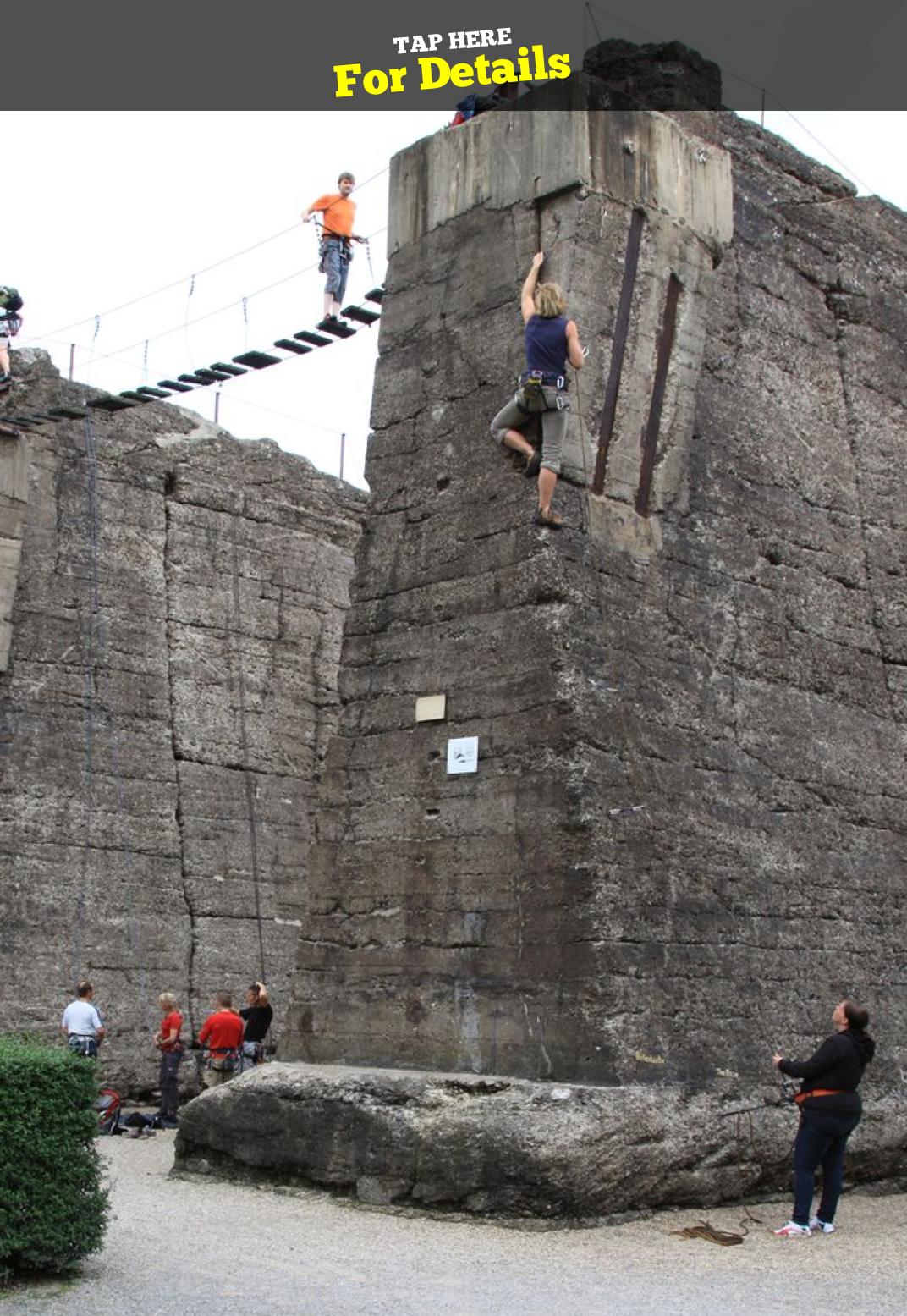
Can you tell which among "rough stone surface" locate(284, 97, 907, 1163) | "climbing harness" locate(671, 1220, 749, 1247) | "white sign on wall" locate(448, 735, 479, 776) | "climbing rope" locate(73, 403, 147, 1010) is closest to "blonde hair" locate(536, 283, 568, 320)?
"rough stone surface" locate(284, 97, 907, 1163)

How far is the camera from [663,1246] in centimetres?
689

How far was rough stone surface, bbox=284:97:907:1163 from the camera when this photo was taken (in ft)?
25.7

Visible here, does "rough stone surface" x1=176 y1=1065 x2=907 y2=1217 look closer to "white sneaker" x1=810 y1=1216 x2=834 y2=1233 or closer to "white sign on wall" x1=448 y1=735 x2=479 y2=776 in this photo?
"white sneaker" x1=810 y1=1216 x2=834 y2=1233

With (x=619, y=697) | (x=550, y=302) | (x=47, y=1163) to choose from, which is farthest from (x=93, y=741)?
(x=47, y=1163)

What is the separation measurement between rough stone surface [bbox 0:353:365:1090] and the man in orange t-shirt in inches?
108

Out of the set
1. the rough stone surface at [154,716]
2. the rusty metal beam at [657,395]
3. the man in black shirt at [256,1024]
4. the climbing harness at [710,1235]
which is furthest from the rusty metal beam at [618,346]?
the rough stone surface at [154,716]

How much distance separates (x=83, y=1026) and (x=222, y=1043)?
0.98m

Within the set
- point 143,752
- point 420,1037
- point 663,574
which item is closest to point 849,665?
point 663,574

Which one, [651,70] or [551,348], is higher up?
[651,70]

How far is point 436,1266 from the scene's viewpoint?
640 cm

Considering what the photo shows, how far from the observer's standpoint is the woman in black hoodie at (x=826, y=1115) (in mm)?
7355

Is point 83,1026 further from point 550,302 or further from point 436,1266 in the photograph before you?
point 550,302

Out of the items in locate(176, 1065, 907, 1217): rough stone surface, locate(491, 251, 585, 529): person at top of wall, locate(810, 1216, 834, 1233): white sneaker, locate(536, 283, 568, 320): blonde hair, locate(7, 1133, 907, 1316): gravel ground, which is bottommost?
locate(7, 1133, 907, 1316): gravel ground

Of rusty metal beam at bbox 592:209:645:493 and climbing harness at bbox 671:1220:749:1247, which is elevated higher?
rusty metal beam at bbox 592:209:645:493
